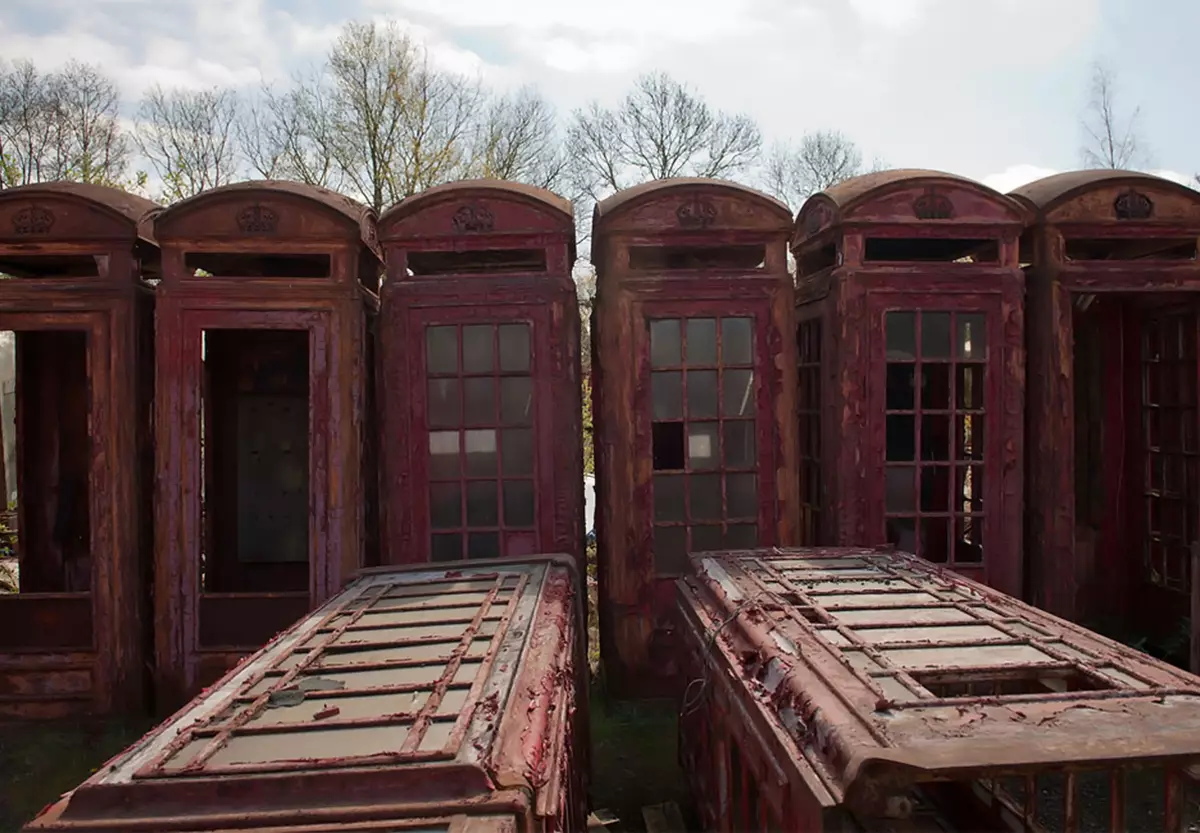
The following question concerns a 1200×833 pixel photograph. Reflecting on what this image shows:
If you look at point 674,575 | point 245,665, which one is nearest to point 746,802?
point 245,665

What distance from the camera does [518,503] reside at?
5.51 metres

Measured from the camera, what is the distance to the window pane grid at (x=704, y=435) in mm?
5473

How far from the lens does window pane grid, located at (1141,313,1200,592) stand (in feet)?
19.4

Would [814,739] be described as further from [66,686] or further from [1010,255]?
[66,686]

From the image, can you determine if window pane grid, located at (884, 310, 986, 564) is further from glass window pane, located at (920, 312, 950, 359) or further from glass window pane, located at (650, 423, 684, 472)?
glass window pane, located at (650, 423, 684, 472)

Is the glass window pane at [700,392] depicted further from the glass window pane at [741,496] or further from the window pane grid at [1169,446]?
the window pane grid at [1169,446]

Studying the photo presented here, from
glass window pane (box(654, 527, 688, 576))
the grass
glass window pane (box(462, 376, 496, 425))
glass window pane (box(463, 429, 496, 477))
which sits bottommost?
the grass

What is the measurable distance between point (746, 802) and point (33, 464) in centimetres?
593

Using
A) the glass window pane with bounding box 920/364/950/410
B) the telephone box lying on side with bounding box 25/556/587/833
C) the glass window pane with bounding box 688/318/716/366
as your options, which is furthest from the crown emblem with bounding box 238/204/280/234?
the glass window pane with bounding box 920/364/950/410

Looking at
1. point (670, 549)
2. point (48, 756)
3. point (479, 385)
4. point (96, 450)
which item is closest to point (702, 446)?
point (670, 549)

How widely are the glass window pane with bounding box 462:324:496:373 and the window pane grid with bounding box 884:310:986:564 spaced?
8.31 feet

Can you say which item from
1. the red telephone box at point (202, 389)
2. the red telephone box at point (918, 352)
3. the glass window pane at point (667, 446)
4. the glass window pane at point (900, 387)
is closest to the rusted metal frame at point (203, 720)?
the red telephone box at point (202, 389)

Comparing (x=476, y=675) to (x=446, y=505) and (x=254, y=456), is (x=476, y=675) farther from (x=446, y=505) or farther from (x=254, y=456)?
(x=254, y=456)

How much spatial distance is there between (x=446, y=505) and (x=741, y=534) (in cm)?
192
